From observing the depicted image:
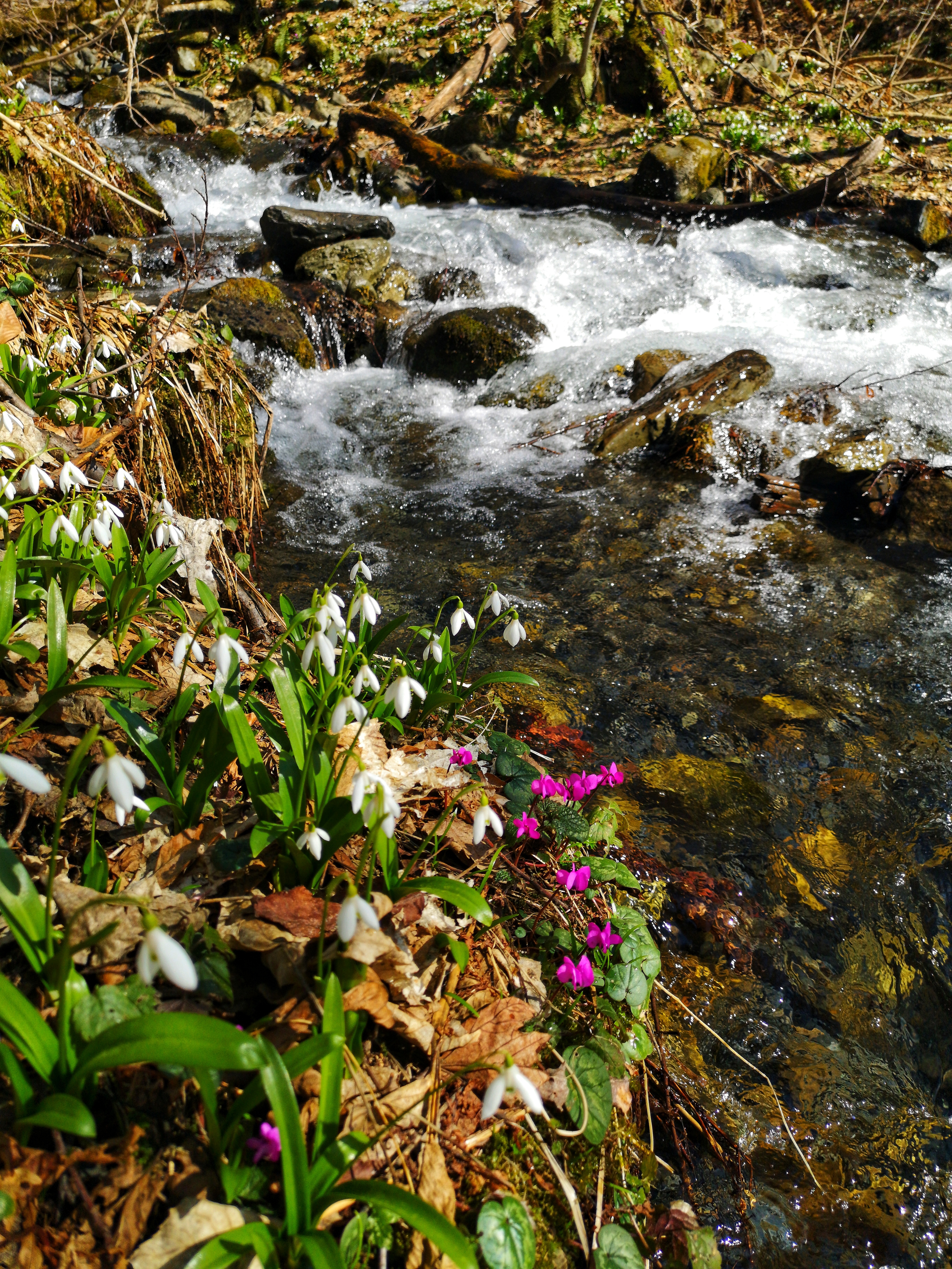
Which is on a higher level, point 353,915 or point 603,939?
point 353,915

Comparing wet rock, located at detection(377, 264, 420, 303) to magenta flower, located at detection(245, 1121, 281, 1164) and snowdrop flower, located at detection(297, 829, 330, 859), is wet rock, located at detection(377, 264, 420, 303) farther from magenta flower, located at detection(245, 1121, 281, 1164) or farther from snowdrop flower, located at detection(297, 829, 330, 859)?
magenta flower, located at detection(245, 1121, 281, 1164)

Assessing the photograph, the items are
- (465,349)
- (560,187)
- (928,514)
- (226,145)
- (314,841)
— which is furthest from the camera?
(226,145)

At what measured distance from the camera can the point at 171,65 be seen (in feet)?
53.0

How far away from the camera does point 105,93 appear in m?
13.7

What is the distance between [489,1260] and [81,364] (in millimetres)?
4016

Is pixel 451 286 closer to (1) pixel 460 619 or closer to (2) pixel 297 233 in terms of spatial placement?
(2) pixel 297 233

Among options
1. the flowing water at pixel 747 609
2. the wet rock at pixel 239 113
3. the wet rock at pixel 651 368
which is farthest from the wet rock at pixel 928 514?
the wet rock at pixel 239 113

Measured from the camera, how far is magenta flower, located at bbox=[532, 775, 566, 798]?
224 centimetres

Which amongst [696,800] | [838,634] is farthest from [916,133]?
[696,800]

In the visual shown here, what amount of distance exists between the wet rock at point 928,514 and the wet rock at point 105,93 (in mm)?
14678

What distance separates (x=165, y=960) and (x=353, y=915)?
290 mm

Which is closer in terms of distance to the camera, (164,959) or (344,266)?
(164,959)

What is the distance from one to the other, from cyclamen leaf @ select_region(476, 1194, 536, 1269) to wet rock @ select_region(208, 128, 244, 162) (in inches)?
587

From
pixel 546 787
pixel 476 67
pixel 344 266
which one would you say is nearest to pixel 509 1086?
pixel 546 787
